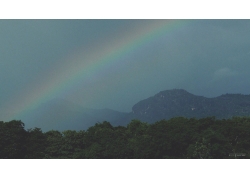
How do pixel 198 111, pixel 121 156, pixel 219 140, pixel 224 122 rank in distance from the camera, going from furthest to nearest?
1. pixel 198 111
2. pixel 224 122
3. pixel 121 156
4. pixel 219 140

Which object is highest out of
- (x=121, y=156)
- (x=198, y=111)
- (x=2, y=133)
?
(x=198, y=111)

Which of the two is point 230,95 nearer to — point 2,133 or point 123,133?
point 123,133

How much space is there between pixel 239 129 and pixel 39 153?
9.53 metres

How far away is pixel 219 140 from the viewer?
13.0 m

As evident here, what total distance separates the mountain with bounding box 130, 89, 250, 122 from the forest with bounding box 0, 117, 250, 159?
2287 centimetres

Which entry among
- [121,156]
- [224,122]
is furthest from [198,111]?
[121,156]

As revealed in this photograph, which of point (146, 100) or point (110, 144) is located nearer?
point (110, 144)

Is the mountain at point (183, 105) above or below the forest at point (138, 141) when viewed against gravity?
above

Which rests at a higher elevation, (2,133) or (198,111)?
(198,111)

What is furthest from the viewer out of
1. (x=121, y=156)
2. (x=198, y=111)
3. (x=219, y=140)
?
(x=198, y=111)

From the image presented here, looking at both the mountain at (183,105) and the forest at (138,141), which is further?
the mountain at (183,105)

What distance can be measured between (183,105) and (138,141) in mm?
29315

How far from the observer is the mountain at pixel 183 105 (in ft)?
128

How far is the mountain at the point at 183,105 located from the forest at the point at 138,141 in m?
22.9
